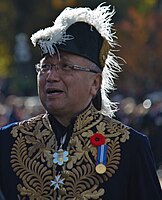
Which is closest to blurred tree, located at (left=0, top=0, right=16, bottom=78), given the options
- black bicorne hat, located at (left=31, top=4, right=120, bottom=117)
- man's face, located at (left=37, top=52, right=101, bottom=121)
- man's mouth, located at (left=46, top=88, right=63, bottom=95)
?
black bicorne hat, located at (left=31, top=4, right=120, bottom=117)

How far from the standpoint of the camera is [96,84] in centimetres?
634

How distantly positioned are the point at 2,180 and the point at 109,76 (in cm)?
104

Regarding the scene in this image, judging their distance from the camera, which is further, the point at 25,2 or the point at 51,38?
the point at 25,2

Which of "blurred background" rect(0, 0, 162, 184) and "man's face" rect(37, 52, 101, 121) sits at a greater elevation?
"man's face" rect(37, 52, 101, 121)

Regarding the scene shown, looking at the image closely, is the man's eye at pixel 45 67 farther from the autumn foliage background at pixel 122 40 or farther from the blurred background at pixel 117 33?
Result: the autumn foliage background at pixel 122 40

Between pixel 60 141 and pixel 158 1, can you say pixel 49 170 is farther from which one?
pixel 158 1

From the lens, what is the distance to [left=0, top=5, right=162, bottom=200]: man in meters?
6.07

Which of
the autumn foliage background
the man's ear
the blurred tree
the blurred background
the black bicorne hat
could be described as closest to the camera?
the black bicorne hat

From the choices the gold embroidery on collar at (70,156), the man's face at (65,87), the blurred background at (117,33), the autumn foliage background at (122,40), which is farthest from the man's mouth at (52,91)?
the autumn foliage background at (122,40)

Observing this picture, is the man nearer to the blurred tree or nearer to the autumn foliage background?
the autumn foliage background

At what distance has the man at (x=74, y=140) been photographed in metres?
6.07

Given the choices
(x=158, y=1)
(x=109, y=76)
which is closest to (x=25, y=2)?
(x=158, y=1)

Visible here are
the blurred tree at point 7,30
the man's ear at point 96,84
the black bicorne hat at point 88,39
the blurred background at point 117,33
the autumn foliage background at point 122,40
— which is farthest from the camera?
the blurred tree at point 7,30

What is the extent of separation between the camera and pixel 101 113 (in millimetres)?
6473
